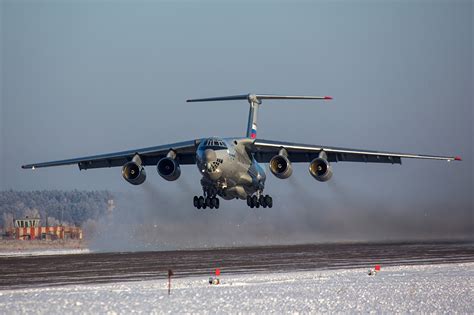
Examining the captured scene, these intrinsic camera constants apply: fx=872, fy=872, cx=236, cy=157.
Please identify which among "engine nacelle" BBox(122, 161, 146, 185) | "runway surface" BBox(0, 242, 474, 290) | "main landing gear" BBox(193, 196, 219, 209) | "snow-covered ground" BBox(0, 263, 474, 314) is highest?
"engine nacelle" BBox(122, 161, 146, 185)

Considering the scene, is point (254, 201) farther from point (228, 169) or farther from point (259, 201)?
point (228, 169)

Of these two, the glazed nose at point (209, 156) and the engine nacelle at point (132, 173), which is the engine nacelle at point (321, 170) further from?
the engine nacelle at point (132, 173)

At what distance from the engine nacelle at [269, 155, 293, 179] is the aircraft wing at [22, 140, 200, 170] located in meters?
3.50

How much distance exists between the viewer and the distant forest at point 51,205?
57469 mm

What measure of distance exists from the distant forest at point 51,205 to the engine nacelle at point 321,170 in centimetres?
2177

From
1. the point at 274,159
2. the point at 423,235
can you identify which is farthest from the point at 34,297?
the point at 423,235

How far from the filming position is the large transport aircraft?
35.2 metres

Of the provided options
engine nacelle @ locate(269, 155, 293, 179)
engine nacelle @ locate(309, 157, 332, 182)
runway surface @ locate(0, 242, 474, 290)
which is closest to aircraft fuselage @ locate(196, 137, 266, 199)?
engine nacelle @ locate(269, 155, 293, 179)

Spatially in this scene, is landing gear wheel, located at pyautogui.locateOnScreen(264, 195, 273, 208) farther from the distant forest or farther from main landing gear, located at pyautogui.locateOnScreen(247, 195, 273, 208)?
the distant forest

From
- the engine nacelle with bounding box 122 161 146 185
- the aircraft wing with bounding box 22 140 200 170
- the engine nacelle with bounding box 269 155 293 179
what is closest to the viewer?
the engine nacelle with bounding box 269 155 293 179

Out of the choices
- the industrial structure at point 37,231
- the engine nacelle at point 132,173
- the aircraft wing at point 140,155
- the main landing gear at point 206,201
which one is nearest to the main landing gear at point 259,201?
the main landing gear at point 206,201

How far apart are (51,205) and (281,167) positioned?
30.2 metres

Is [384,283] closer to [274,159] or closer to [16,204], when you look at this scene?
[274,159]

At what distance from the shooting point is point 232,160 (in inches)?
1403
